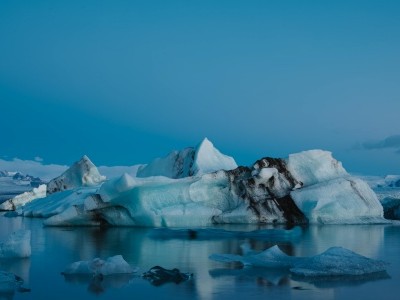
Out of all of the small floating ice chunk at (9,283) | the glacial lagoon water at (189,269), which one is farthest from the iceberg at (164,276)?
the small floating ice chunk at (9,283)

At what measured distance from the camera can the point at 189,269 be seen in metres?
8.05

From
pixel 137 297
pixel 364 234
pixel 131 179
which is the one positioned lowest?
pixel 137 297

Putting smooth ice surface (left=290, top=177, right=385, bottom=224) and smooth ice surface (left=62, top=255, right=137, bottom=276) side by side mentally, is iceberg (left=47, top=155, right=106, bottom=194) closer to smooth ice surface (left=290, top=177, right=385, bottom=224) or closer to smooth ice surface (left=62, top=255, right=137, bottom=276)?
smooth ice surface (left=290, top=177, right=385, bottom=224)

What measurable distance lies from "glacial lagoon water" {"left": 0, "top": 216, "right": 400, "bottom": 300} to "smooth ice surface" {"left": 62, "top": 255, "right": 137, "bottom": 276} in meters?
0.16

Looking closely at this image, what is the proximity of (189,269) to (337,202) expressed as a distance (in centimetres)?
1031

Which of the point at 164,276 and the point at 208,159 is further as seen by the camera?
the point at 208,159

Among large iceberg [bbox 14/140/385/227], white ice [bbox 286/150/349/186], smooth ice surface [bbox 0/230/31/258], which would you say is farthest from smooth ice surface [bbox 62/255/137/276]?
white ice [bbox 286/150/349/186]

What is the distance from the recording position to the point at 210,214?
17125 mm

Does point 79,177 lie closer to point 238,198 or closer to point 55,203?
point 55,203

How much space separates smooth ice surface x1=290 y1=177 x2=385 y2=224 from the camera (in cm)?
1752

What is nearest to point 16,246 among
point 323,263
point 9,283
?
point 9,283

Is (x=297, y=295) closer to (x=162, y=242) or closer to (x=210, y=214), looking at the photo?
(x=162, y=242)

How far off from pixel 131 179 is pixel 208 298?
383 inches

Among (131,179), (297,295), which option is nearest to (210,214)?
(131,179)
